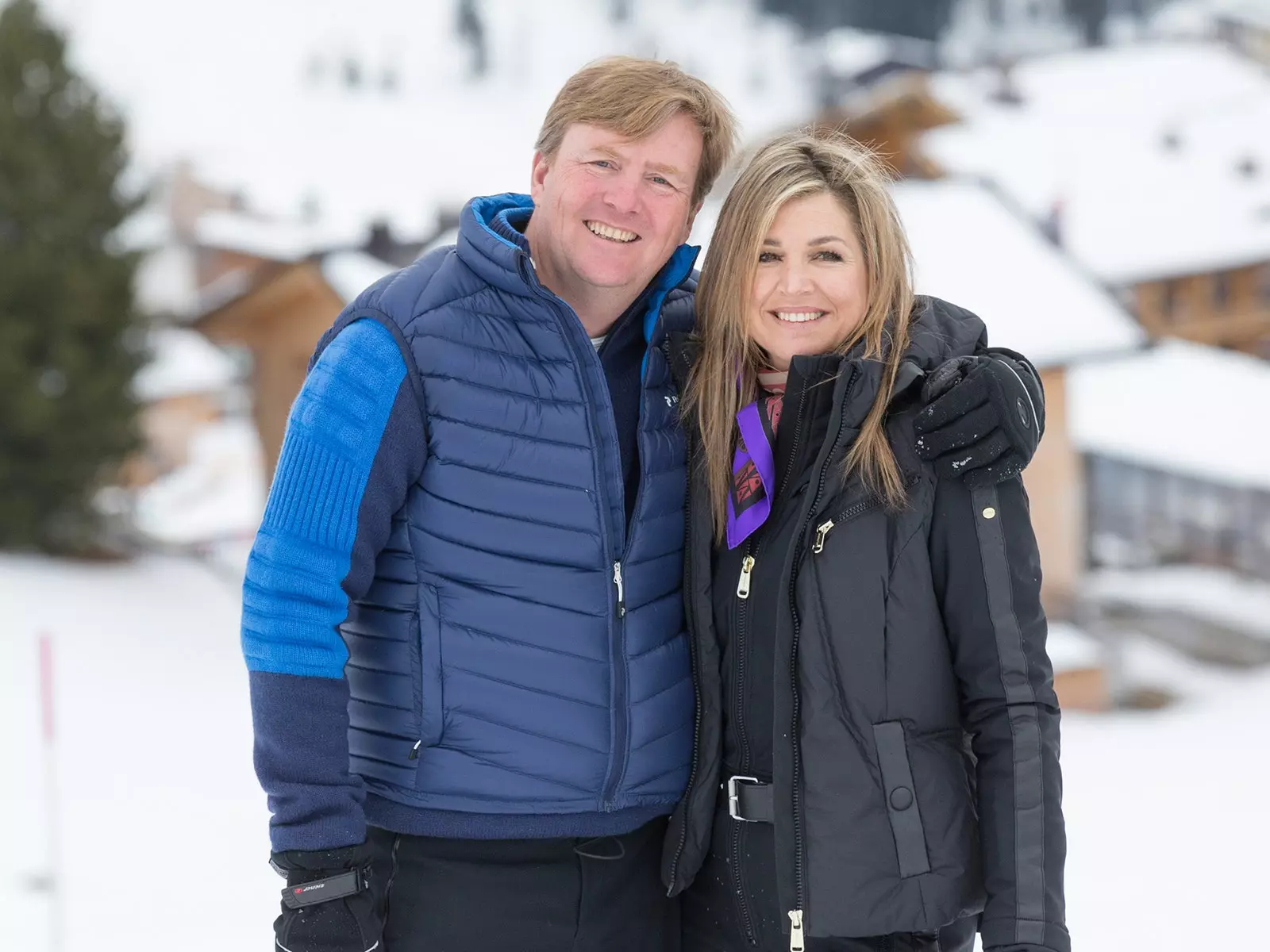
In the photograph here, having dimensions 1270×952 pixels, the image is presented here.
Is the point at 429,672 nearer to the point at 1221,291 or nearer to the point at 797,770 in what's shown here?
the point at 797,770

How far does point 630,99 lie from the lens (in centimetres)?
240

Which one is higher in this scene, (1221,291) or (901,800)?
(1221,291)

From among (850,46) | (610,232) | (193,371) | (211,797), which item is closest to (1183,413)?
(211,797)

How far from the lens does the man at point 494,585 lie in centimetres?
220

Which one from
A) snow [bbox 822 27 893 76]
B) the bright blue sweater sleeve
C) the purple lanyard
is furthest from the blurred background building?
snow [bbox 822 27 893 76]

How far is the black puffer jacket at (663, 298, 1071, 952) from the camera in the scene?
214 centimetres

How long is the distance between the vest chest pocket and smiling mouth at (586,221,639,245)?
73 cm

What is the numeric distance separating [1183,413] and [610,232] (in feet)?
73.1

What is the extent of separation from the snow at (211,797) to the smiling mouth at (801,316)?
4.76 m

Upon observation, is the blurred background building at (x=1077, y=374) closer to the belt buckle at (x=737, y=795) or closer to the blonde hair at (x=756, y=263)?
the blonde hair at (x=756, y=263)

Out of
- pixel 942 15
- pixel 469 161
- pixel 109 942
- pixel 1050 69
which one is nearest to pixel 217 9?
pixel 469 161

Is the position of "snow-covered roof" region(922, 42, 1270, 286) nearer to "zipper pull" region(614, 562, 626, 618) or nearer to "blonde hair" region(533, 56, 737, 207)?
"blonde hair" region(533, 56, 737, 207)

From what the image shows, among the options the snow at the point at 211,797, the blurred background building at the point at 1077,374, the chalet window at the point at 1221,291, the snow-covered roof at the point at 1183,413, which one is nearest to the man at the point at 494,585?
the blurred background building at the point at 1077,374

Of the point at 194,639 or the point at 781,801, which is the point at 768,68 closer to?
the point at 194,639
